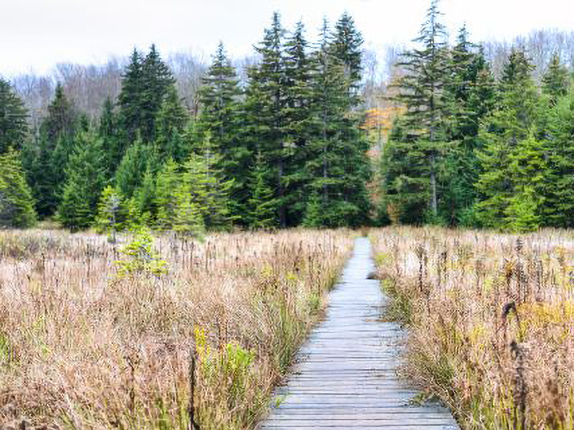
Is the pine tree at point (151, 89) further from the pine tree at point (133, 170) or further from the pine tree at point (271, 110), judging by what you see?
the pine tree at point (271, 110)

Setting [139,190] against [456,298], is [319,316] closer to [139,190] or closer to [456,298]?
[456,298]

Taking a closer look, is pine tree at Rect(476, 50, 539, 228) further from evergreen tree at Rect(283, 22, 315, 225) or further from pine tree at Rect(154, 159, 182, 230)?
pine tree at Rect(154, 159, 182, 230)

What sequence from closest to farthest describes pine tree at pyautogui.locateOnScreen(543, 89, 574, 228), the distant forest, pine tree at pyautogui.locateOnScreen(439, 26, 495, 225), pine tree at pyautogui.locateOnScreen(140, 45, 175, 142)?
pine tree at pyautogui.locateOnScreen(543, 89, 574, 228) → the distant forest → pine tree at pyautogui.locateOnScreen(439, 26, 495, 225) → pine tree at pyautogui.locateOnScreen(140, 45, 175, 142)

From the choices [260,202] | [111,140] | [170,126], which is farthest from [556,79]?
[111,140]

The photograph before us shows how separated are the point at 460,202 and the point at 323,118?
10.1m

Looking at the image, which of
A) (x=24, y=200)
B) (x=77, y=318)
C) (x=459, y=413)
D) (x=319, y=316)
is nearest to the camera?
(x=459, y=413)

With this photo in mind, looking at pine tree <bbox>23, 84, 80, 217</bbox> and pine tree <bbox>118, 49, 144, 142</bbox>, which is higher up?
pine tree <bbox>118, 49, 144, 142</bbox>

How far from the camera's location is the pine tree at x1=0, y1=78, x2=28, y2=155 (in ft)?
152

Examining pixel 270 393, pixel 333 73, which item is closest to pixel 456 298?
pixel 270 393

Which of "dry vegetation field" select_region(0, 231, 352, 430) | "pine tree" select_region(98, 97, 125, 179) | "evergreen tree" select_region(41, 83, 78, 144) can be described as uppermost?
"evergreen tree" select_region(41, 83, 78, 144)

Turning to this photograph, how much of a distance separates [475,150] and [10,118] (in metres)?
42.7

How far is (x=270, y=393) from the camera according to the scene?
368 centimetres

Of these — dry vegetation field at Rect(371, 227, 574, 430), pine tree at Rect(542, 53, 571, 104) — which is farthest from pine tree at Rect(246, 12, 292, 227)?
dry vegetation field at Rect(371, 227, 574, 430)

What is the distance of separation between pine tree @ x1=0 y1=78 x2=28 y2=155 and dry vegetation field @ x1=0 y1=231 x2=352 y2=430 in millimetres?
45874
